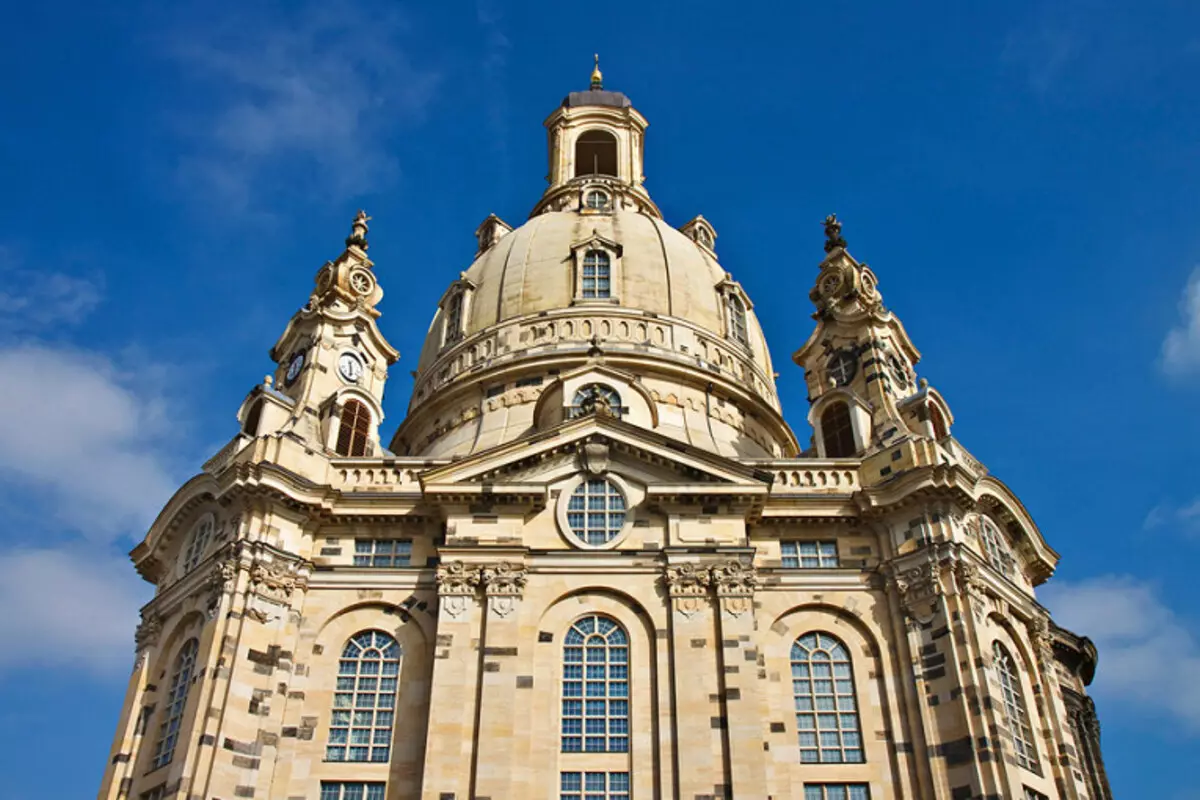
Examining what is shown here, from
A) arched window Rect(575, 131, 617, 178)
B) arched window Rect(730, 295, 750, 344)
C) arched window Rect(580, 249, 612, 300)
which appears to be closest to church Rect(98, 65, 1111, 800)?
arched window Rect(580, 249, 612, 300)

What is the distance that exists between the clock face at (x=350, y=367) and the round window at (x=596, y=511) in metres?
12.1

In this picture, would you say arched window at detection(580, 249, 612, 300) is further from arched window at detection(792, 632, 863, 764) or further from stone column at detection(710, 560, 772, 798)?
arched window at detection(792, 632, 863, 764)

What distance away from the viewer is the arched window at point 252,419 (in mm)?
38969

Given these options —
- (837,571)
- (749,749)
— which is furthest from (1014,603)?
(749,749)

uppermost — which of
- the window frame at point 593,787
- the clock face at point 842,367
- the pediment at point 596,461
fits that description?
the clock face at point 842,367


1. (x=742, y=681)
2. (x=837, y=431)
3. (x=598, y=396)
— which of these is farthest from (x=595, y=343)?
(x=742, y=681)

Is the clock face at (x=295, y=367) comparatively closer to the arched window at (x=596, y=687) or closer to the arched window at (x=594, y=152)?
the arched window at (x=596, y=687)

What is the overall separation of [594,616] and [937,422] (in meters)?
15.2

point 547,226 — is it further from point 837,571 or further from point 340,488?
point 837,571

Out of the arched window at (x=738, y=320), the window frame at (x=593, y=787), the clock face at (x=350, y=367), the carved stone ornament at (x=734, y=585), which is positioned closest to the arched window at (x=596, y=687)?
the window frame at (x=593, y=787)

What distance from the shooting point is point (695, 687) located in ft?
101

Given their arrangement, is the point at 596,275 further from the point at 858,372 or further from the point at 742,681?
the point at 742,681

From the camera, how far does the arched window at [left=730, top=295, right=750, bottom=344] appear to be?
167 ft

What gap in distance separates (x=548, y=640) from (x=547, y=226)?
26.2 metres
